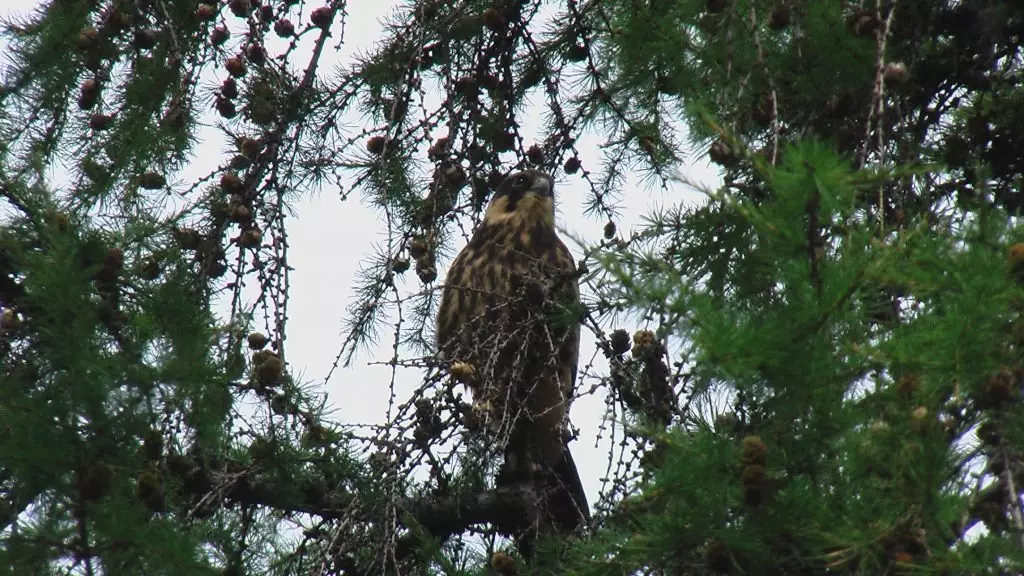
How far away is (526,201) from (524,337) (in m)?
2.01

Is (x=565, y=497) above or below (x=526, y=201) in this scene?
below

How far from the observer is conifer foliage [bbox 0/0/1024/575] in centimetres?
154

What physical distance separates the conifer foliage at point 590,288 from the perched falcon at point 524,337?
4.6 inches

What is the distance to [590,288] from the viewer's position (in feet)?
7.55

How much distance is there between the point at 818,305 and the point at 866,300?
19 centimetres

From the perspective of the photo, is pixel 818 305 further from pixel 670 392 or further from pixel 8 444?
pixel 8 444

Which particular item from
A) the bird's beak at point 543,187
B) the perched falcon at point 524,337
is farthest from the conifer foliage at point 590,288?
the bird's beak at point 543,187

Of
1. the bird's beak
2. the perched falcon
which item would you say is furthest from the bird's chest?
the bird's beak

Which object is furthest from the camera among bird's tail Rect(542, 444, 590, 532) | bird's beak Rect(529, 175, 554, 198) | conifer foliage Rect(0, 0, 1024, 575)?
bird's beak Rect(529, 175, 554, 198)

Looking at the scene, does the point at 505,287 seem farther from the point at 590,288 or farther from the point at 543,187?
the point at 590,288

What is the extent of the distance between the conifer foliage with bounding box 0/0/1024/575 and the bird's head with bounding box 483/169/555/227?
3.02ft

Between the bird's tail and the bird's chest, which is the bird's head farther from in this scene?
the bird's tail

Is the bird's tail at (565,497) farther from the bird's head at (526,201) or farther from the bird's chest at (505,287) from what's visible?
the bird's head at (526,201)

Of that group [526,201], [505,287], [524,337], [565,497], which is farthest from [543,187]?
[524,337]
